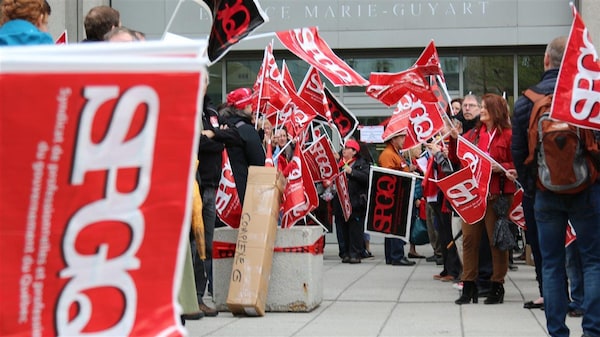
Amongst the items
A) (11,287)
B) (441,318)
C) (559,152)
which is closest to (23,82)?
(11,287)

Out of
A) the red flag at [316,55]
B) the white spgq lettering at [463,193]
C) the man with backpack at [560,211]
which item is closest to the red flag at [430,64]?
the red flag at [316,55]

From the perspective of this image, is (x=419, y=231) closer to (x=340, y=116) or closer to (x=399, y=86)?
(x=340, y=116)

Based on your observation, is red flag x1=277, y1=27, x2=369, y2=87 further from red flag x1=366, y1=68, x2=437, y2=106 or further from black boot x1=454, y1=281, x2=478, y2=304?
black boot x1=454, y1=281, x2=478, y2=304

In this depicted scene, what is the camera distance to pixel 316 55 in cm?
1109

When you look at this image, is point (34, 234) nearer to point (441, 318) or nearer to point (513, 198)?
point (441, 318)

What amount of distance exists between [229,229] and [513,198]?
258 centimetres

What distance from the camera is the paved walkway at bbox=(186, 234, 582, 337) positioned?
8125 mm

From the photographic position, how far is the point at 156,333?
10.0ft

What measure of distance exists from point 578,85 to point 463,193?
11.1 feet

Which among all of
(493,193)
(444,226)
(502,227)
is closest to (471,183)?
(493,193)

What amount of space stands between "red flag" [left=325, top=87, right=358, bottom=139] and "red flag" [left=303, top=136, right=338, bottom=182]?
0.50m

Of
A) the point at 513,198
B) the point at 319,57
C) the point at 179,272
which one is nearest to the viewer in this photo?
the point at 179,272

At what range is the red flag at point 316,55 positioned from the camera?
10.8 m

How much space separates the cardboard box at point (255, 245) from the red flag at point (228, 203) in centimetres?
52
